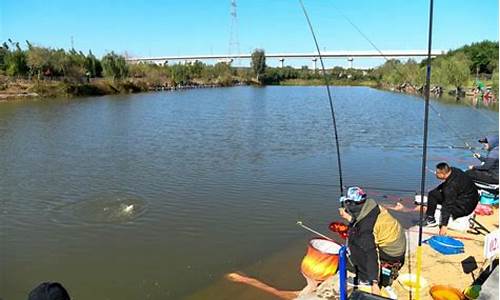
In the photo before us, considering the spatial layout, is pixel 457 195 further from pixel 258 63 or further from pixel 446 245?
Answer: pixel 258 63

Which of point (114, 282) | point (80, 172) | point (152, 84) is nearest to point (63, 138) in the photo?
point (80, 172)

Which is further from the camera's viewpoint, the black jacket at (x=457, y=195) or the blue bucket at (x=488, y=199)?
the blue bucket at (x=488, y=199)

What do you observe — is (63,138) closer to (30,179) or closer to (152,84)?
(30,179)

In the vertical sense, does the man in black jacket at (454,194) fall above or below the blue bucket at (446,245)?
above

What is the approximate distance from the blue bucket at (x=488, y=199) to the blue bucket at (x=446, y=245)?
8.15 ft

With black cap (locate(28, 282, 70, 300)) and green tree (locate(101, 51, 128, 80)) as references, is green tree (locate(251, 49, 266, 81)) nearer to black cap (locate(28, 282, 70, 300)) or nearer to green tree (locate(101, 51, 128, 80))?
green tree (locate(101, 51, 128, 80))

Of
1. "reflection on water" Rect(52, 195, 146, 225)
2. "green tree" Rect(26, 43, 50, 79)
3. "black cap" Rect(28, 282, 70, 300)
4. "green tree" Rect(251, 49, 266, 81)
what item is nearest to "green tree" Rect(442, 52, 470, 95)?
"green tree" Rect(26, 43, 50, 79)

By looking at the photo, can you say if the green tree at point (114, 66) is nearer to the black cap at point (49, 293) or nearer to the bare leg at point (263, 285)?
the bare leg at point (263, 285)

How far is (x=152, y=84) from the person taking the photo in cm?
6419

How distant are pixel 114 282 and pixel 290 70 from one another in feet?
367

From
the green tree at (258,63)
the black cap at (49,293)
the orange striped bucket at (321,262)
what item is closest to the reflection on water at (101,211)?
the orange striped bucket at (321,262)

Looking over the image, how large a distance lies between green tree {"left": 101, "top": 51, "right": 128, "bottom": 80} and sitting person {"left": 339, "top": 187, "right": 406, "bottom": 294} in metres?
56.4

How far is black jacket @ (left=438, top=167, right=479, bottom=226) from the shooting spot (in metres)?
6.12

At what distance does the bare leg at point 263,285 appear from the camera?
218 inches
